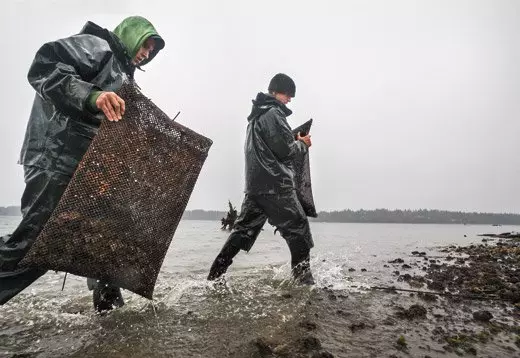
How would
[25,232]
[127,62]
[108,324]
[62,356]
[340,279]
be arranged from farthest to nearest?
1. [340,279]
2. [127,62]
3. [108,324]
4. [25,232]
5. [62,356]

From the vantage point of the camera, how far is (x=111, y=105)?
6.18ft

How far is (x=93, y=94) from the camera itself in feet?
6.23

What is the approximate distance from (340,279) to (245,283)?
146 centimetres

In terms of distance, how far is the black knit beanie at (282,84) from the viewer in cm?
430

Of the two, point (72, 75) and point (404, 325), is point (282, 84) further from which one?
point (404, 325)

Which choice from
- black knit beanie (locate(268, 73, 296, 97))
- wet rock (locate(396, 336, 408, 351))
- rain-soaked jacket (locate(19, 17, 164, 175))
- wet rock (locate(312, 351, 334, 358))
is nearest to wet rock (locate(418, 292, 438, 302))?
wet rock (locate(396, 336, 408, 351))

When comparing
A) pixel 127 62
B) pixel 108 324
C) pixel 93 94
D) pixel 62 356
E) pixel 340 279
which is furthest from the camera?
pixel 340 279

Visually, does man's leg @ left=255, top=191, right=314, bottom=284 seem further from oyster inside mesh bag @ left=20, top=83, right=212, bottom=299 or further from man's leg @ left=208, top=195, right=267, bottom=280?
oyster inside mesh bag @ left=20, top=83, right=212, bottom=299

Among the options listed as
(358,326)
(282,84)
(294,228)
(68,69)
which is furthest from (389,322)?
(282,84)

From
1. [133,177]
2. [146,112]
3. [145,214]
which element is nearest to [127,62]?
[146,112]

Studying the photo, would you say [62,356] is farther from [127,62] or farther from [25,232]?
[127,62]

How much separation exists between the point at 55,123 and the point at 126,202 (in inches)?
31.9

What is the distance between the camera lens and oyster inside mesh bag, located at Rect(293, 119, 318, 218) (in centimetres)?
444

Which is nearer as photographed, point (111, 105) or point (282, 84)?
point (111, 105)
